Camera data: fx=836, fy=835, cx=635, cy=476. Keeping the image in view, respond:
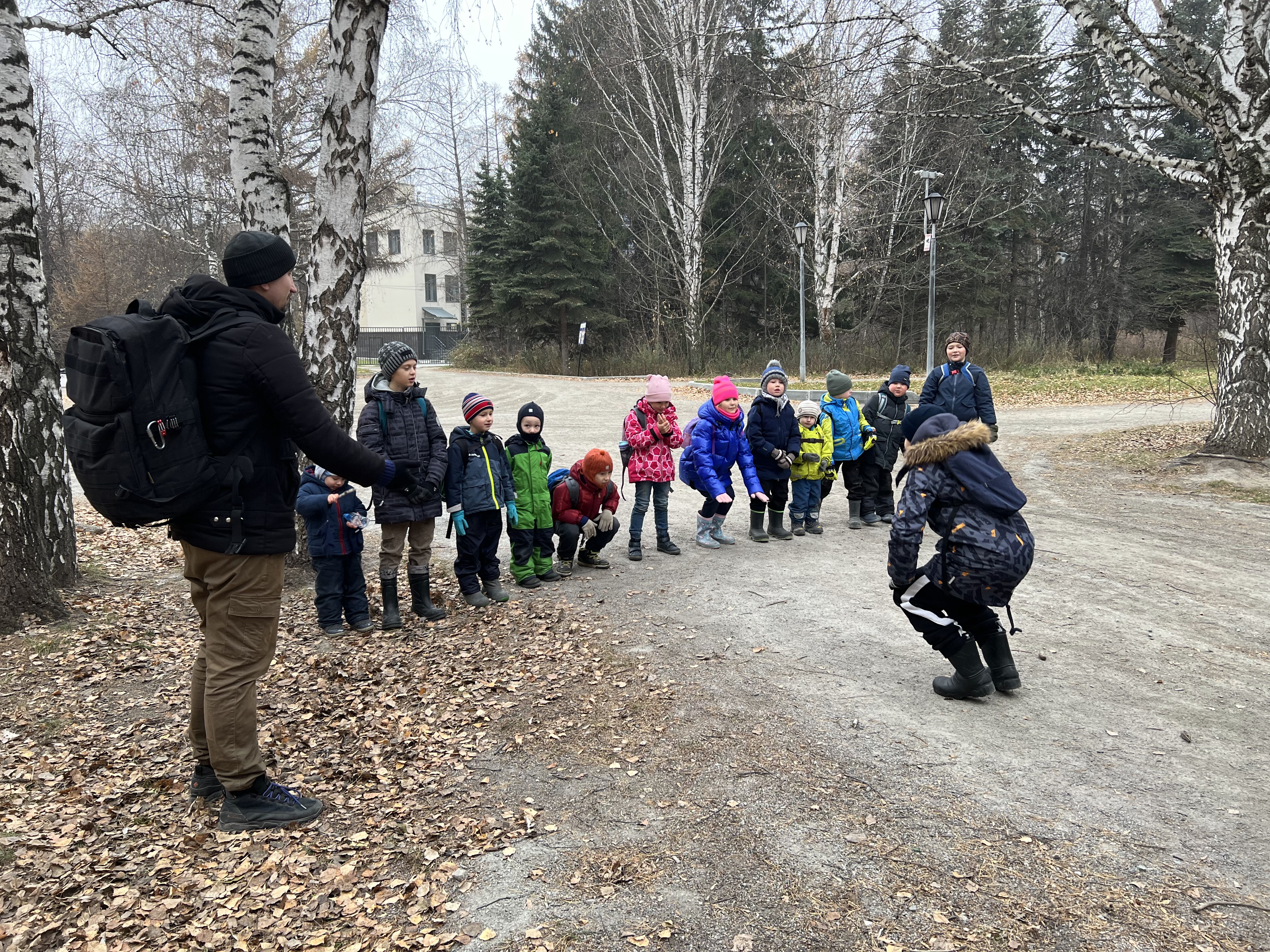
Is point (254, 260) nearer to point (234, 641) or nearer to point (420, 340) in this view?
point (234, 641)

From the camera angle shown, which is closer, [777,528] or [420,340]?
[777,528]

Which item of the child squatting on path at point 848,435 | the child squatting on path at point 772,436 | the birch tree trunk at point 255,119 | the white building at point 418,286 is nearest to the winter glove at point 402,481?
the birch tree trunk at point 255,119

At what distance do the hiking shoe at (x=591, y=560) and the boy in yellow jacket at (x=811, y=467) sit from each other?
2.20 metres

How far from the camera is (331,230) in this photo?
264 inches

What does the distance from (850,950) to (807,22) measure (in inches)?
392

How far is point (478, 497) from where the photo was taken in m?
6.35

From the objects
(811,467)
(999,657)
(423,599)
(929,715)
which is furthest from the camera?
(811,467)

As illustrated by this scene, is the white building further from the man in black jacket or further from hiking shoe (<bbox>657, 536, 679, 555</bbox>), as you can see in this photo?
the man in black jacket

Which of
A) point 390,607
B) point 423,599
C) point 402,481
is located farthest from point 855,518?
point 402,481

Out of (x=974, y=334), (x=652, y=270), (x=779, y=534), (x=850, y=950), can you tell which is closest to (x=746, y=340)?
(x=652, y=270)

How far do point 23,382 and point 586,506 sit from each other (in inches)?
165

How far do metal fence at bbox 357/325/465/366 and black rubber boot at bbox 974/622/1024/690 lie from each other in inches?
2014

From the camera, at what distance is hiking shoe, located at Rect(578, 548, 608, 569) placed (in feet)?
25.1

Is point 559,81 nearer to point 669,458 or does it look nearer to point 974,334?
point 974,334
